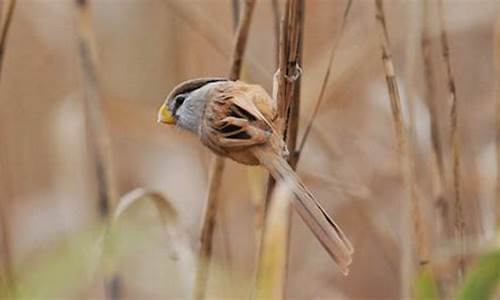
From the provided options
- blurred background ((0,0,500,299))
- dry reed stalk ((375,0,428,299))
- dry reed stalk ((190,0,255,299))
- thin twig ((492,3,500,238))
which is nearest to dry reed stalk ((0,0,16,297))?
blurred background ((0,0,500,299))

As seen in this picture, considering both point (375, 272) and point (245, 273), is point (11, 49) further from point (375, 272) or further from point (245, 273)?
point (375, 272)

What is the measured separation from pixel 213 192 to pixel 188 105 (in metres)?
0.19

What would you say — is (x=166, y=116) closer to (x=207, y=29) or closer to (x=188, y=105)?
(x=188, y=105)

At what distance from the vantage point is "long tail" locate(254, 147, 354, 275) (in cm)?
44

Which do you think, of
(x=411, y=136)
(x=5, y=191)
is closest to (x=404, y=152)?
(x=411, y=136)

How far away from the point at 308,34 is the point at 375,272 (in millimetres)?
410

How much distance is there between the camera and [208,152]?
1.19 meters

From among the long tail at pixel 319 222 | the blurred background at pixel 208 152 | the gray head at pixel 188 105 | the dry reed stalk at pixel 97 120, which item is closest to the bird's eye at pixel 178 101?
the gray head at pixel 188 105

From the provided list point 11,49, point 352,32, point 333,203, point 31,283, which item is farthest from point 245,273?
point 31,283

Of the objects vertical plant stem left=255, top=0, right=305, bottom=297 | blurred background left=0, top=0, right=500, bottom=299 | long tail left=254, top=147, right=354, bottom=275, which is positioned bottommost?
blurred background left=0, top=0, right=500, bottom=299

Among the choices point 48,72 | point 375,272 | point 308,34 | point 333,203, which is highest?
point 308,34

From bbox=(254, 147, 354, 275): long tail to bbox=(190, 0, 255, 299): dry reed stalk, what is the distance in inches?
8.0

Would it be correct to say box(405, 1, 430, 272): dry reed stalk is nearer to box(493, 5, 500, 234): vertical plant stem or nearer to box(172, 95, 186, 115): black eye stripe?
box(493, 5, 500, 234): vertical plant stem

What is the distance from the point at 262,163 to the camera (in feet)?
1.67
